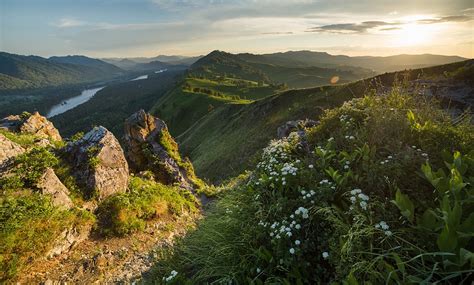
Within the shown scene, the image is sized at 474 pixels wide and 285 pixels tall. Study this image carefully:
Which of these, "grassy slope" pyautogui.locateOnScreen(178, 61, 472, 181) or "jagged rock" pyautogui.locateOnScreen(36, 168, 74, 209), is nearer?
"jagged rock" pyautogui.locateOnScreen(36, 168, 74, 209)

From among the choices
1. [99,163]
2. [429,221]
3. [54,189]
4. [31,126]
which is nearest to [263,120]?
[31,126]

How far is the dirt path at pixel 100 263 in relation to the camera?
25.7 feet

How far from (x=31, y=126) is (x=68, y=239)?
39.5 ft

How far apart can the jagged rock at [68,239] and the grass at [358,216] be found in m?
4.00

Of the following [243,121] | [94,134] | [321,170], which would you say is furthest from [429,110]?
[243,121]

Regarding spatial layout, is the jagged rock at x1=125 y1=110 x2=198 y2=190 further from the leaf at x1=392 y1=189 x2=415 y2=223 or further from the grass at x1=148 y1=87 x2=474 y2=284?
the leaf at x1=392 y1=189 x2=415 y2=223

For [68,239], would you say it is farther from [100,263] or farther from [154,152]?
[154,152]

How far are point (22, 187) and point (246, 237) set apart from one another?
7.44 metres

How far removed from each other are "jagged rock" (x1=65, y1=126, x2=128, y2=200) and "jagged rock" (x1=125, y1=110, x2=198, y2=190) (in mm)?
5166

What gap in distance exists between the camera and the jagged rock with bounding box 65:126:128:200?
11032 mm

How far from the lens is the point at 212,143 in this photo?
53.0 m

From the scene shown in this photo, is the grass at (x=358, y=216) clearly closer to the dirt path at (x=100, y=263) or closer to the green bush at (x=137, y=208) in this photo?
the dirt path at (x=100, y=263)

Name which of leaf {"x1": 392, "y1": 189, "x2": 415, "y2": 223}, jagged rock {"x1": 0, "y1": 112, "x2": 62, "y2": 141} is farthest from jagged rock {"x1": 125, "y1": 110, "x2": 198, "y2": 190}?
leaf {"x1": 392, "y1": 189, "x2": 415, "y2": 223}

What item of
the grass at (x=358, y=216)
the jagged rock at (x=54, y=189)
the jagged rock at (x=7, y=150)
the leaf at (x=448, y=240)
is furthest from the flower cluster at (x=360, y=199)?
the jagged rock at (x=7, y=150)
